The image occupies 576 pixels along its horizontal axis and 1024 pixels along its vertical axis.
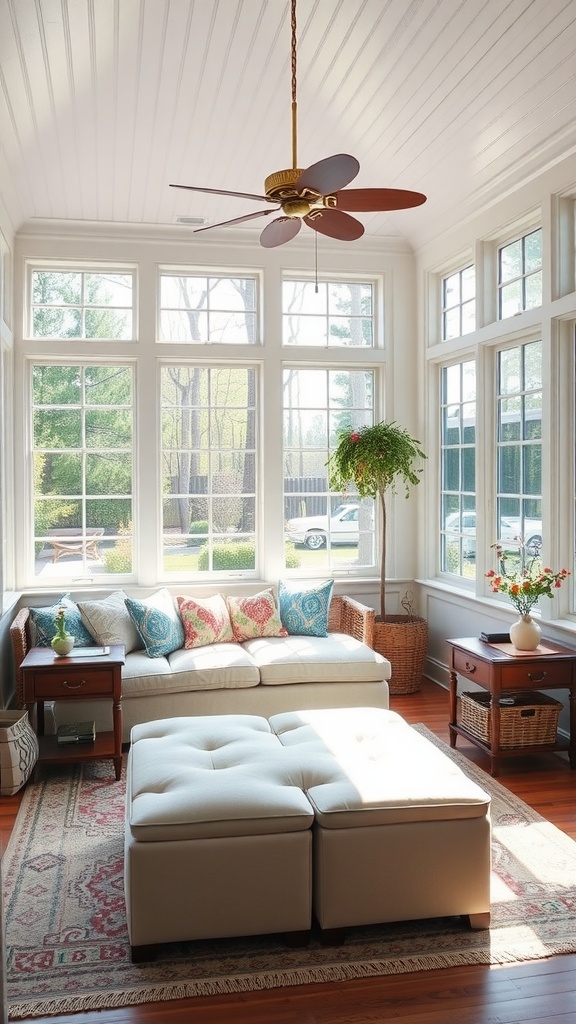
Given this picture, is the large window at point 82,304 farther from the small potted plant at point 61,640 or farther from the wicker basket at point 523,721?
the wicker basket at point 523,721

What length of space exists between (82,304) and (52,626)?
8.25 feet

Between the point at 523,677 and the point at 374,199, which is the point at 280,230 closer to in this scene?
the point at 374,199

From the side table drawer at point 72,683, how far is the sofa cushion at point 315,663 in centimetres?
100

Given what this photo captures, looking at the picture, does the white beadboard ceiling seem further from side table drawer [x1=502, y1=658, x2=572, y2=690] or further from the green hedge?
side table drawer [x1=502, y1=658, x2=572, y2=690]

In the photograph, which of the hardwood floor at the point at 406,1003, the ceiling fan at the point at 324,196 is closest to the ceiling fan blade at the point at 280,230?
the ceiling fan at the point at 324,196

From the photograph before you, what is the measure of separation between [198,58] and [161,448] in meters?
2.76

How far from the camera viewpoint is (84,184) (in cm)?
539

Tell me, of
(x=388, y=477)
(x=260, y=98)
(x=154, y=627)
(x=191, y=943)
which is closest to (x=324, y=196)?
(x=260, y=98)

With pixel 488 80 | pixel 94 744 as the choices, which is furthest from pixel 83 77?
pixel 94 744

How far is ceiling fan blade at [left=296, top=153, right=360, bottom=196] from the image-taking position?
275 cm

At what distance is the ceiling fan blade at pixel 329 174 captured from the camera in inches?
108

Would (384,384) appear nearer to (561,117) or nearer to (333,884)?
(561,117)

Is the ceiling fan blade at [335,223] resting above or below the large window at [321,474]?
above

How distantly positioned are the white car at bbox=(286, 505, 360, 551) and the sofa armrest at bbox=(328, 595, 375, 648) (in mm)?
527
